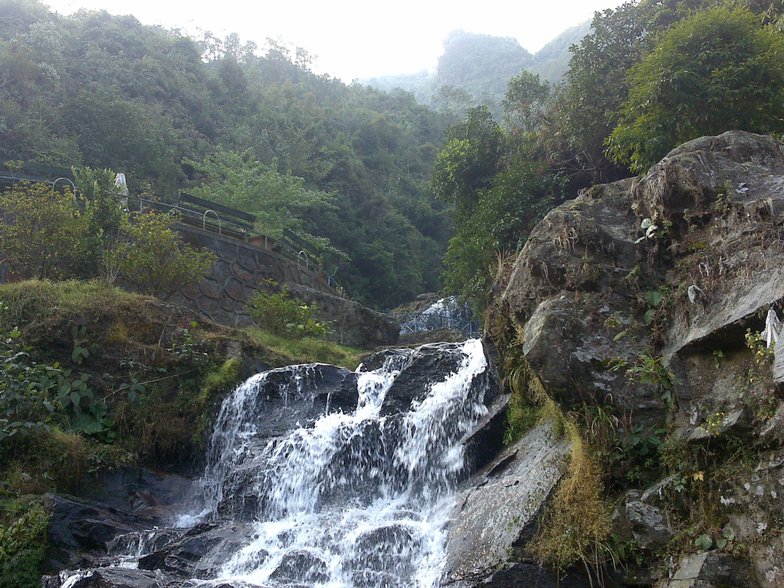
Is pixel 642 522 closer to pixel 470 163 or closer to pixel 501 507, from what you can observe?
pixel 501 507

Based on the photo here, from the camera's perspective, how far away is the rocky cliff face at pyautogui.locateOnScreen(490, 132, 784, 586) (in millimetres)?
6086

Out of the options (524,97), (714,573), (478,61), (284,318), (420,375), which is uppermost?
(478,61)

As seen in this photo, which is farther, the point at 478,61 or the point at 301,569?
the point at 478,61

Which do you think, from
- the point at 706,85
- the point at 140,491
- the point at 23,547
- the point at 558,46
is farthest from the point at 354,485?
the point at 558,46

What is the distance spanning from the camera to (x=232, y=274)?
18750 mm

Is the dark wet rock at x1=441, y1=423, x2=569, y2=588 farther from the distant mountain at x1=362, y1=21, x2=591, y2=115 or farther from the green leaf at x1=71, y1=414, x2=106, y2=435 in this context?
the distant mountain at x1=362, y1=21, x2=591, y2=115

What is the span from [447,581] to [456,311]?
49.2 ft

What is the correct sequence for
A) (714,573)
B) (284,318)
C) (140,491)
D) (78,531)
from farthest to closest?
1. (284,318)
2. (140,491)
3. (78,531)
4. (714,573)

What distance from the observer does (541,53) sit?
84188 millimetres

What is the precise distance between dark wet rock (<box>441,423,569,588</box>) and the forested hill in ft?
47.3

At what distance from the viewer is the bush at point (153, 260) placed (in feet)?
47.6

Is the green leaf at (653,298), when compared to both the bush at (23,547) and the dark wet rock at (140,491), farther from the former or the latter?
the bush at (23,547)

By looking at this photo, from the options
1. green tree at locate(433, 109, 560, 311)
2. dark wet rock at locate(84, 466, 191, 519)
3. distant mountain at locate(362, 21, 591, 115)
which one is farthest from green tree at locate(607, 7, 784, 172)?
distant mountain at locate(362, 21, 591, 115)

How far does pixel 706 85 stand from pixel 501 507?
23.9ft
